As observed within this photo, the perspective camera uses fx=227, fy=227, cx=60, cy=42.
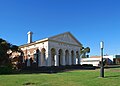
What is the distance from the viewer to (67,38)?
170 feet

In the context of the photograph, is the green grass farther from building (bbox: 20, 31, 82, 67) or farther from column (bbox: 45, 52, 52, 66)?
building (bbox: 20, 31, 82, 67)

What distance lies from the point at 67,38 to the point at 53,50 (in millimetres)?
4966

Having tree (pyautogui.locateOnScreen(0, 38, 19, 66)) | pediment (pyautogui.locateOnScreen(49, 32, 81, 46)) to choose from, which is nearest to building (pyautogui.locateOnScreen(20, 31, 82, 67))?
pediment (pyautogui.locateOnScreen(49, 32, 81, 46))

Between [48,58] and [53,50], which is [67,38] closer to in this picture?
[53,50]

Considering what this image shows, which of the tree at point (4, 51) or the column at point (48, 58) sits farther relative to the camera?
the column at point (48, 58)

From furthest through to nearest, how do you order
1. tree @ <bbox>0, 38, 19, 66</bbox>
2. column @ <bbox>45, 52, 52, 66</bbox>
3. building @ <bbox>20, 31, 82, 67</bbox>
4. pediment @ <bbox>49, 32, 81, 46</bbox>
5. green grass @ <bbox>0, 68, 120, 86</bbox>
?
pediment @ <bbox>49, 32, 81, 46</bbox>, building @ <bbox>20, 31, 82, 67</bbox>, column @ <bbox>45, 52, 52, 66</bbox>, tree @ <bbox>0, 38, 19, 66</bbox>, green grass @ <bbox>0, 68, 120, 86</bbox>

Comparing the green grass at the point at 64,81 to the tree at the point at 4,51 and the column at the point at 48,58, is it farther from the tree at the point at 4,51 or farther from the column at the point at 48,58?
the column at the point at 48,58

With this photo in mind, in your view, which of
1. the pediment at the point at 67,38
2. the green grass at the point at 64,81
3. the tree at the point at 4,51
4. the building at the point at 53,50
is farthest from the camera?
the pediment at the point at 67,38

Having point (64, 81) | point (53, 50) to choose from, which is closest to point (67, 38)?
point (53, 50)

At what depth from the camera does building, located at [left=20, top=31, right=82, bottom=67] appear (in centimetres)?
4662

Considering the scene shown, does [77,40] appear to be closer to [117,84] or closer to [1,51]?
[1,51]

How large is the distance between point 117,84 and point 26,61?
4062 centimetres

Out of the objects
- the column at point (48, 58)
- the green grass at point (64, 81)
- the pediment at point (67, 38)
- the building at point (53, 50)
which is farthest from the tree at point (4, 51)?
the green grass at point (64, 81)

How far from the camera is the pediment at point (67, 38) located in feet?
159
